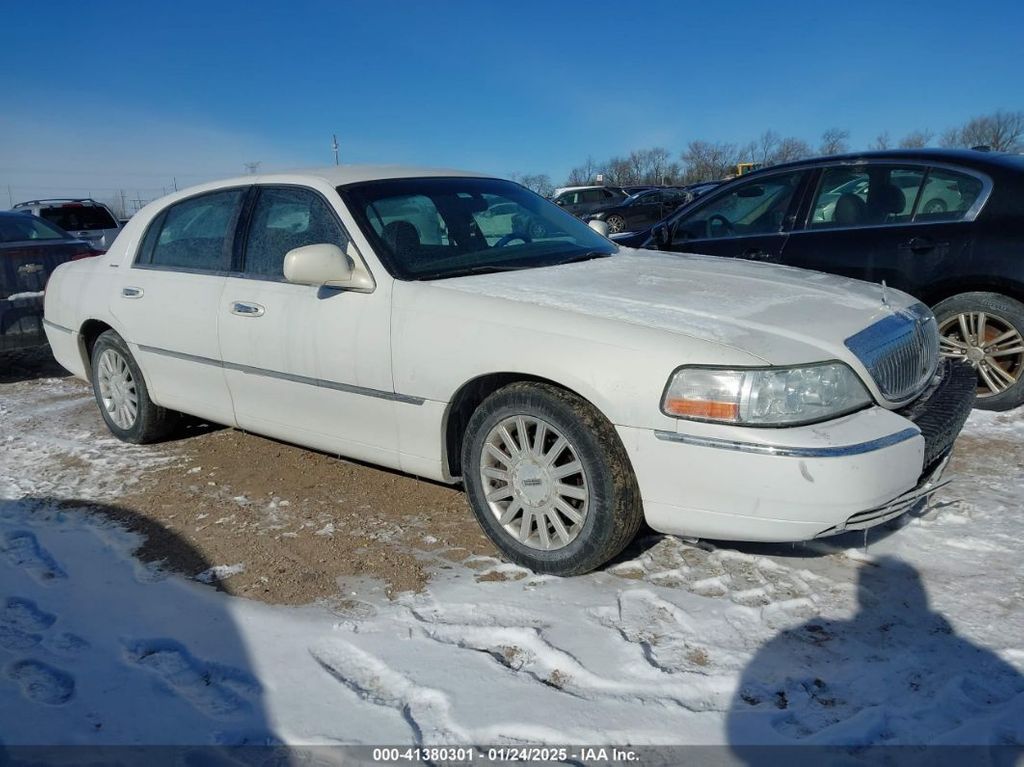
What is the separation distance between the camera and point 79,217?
46.1 feet

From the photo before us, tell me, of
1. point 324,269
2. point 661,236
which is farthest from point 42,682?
point 661,236

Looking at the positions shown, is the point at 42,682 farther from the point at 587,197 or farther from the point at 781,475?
the point at 587,197

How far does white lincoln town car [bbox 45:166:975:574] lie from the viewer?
2664mm

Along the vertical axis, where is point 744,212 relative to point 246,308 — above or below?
above

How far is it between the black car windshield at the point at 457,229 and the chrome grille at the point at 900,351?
147cm

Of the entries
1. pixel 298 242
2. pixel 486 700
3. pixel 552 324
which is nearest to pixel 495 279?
pixel 552 324

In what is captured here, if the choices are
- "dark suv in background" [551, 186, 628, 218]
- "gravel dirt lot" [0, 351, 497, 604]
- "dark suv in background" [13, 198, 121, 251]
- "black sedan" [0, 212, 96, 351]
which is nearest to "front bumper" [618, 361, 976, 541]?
"gravel dirt lot" [0, 351, 497, 604]

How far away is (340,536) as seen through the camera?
3.62 metres

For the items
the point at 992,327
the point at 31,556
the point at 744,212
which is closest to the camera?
the point at 31,556

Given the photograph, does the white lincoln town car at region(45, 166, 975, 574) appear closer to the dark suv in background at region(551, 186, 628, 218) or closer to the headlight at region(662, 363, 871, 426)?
the headlight at region(662, 363, 871, 426)

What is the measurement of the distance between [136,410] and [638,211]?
19.7m

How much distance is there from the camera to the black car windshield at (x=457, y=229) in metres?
3.62

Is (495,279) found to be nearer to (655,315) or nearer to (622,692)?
(655,315)

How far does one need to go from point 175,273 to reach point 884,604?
3.82 metres
